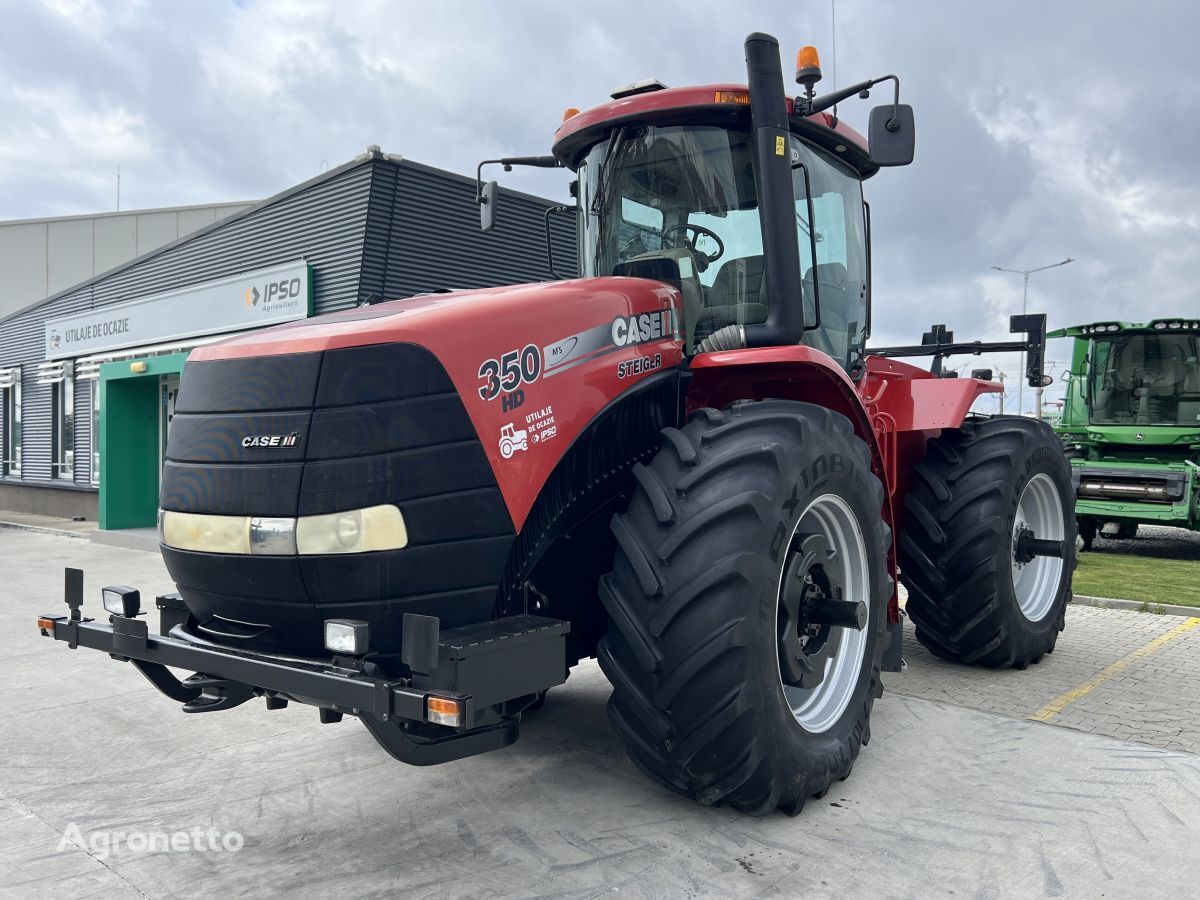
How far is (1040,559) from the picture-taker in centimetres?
615

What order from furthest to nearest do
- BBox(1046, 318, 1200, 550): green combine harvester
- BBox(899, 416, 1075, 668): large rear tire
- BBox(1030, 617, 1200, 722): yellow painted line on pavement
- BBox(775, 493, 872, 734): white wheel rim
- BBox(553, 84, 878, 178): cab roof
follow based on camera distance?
BBox(1046, 318, 1200, 550): green combine harvester
BBox(899, 416, 1075, 668): large rear tire
BBox(1030, 617, 1200, 722): yellow painted line on pavement
BBox(553, 84, 878, 178): cab roof
BBox(775, 493, 872, 734): white wheel rim

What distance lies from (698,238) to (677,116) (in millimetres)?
519

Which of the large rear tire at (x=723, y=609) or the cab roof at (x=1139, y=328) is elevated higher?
the cab roof at (x=1139, y=328)

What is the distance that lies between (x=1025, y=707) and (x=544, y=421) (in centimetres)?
330

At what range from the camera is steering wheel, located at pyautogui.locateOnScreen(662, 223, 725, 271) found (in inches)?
162

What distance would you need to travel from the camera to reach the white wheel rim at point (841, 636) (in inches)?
152

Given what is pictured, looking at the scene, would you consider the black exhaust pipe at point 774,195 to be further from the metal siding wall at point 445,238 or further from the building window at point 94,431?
the building window at point 94,431

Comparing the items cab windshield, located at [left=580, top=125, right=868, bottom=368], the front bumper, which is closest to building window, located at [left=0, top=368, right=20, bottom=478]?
cab windshield, located at [left=580, top=125, right=868, bottom=368]

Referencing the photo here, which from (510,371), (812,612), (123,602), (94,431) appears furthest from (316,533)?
(94,431)

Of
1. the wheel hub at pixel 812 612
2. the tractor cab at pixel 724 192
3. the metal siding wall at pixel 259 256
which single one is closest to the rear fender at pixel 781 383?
the tractor cab at pixel 724 192

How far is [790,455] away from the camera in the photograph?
339 cm

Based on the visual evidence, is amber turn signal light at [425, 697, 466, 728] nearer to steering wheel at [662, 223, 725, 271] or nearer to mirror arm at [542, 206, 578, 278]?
steering wheel at [662, 223, 725, 271]

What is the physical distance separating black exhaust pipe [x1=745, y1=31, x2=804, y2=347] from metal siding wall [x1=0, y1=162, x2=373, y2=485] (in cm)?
862

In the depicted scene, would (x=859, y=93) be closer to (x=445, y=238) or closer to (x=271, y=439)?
(x=271, y=439)
